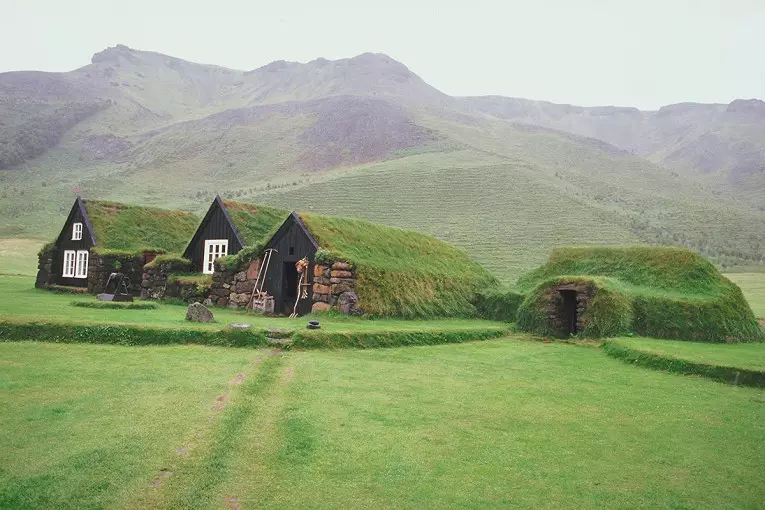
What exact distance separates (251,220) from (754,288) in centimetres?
3583

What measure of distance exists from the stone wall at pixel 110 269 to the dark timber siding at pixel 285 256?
9630 millimetres

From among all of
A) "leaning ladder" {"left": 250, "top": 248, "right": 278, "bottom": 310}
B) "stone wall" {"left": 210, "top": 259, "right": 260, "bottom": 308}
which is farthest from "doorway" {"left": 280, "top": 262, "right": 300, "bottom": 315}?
"stone wall" {"left": 210, "top": 259, "right": 260, "bottom": 308}

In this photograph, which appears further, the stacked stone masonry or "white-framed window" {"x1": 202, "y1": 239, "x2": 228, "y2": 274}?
"white-framed window" {"x1": 202, "y1": 239, "x2": 228, "y2": 274}

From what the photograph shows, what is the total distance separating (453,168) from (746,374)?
84.3 meters

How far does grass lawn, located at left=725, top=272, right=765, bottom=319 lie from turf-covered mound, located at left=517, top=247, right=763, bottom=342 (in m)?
5.31

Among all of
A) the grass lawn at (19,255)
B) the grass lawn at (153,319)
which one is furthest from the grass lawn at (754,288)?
the grass lawn at (19,255)

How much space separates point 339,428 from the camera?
8.64 m

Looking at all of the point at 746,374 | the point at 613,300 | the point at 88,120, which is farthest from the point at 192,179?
the point at 746,374

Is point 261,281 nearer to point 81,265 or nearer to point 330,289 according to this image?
point 330,289

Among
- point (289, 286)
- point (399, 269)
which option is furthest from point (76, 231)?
point (399, 269)

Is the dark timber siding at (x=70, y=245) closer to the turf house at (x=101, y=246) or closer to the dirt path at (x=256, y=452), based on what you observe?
the turf house at (x=101, y=246)

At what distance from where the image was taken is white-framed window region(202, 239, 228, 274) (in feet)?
Result: 98.0

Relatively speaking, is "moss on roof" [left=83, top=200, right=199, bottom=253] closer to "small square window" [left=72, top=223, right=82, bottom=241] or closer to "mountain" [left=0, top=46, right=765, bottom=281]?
"small square window" [left=72, top=223, right=82, bottom=241]

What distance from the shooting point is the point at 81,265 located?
1281 inches
